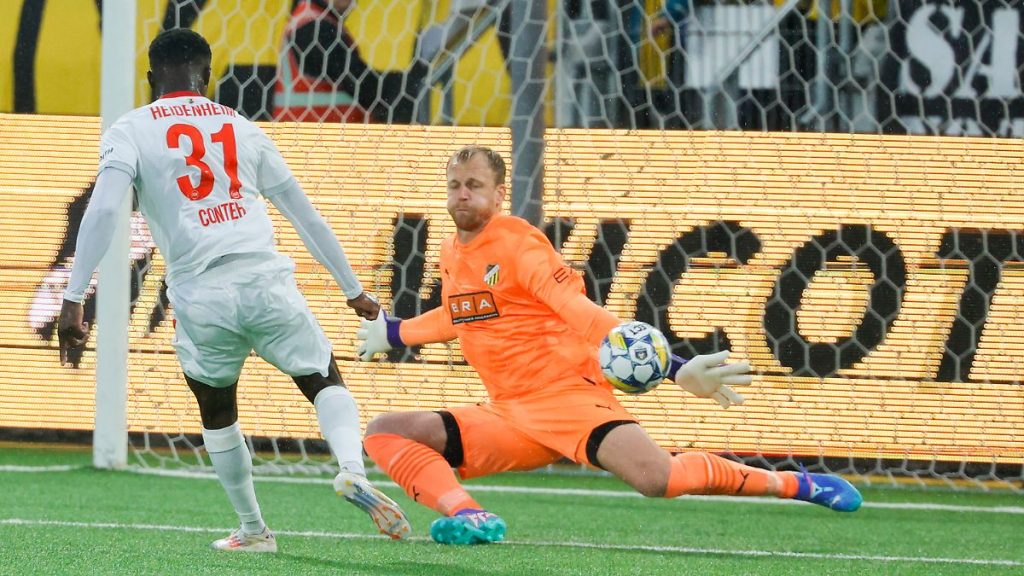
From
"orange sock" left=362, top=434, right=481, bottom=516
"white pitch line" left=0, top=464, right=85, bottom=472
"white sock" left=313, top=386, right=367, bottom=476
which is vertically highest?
"white sock" left=313, top=386, right=367, bottom=476

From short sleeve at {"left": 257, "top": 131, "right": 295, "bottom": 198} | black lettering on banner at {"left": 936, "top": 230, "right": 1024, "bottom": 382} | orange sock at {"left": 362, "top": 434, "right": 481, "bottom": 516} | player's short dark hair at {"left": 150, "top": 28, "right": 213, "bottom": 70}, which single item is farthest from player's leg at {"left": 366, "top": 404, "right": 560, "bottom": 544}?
black lettering on banner at {"left": 936, "top": 230, "right": 1024, "bottom": 382}

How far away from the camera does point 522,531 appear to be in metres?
4.50

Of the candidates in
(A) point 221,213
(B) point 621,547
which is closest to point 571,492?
(B) point 621,547

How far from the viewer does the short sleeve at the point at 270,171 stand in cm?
377

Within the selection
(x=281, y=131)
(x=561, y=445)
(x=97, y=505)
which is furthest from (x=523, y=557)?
(x=281, y=131)

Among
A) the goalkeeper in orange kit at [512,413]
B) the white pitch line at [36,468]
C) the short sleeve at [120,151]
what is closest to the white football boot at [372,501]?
the goalkeeper in orange kit at [512,413]

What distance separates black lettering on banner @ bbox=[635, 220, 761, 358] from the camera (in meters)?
6.01

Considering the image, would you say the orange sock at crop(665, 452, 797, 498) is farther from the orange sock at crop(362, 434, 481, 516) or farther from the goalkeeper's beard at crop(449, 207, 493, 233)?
the goalkeeper's beard at crop(449, 207, 493, 233)

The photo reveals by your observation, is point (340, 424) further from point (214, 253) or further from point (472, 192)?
point (472, 192)

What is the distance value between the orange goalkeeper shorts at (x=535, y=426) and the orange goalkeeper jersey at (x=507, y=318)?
2.0 inches

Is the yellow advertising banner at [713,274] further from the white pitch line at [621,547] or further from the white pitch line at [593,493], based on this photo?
the white pitch line at [621,547]

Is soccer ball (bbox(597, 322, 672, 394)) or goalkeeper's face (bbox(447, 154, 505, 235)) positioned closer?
soccer ball (bbox(597, 322, 672, 394))

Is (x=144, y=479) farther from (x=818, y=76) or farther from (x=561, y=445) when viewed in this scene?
(x=818, y=76)

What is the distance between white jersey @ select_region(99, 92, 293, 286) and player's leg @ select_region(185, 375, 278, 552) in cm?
35
